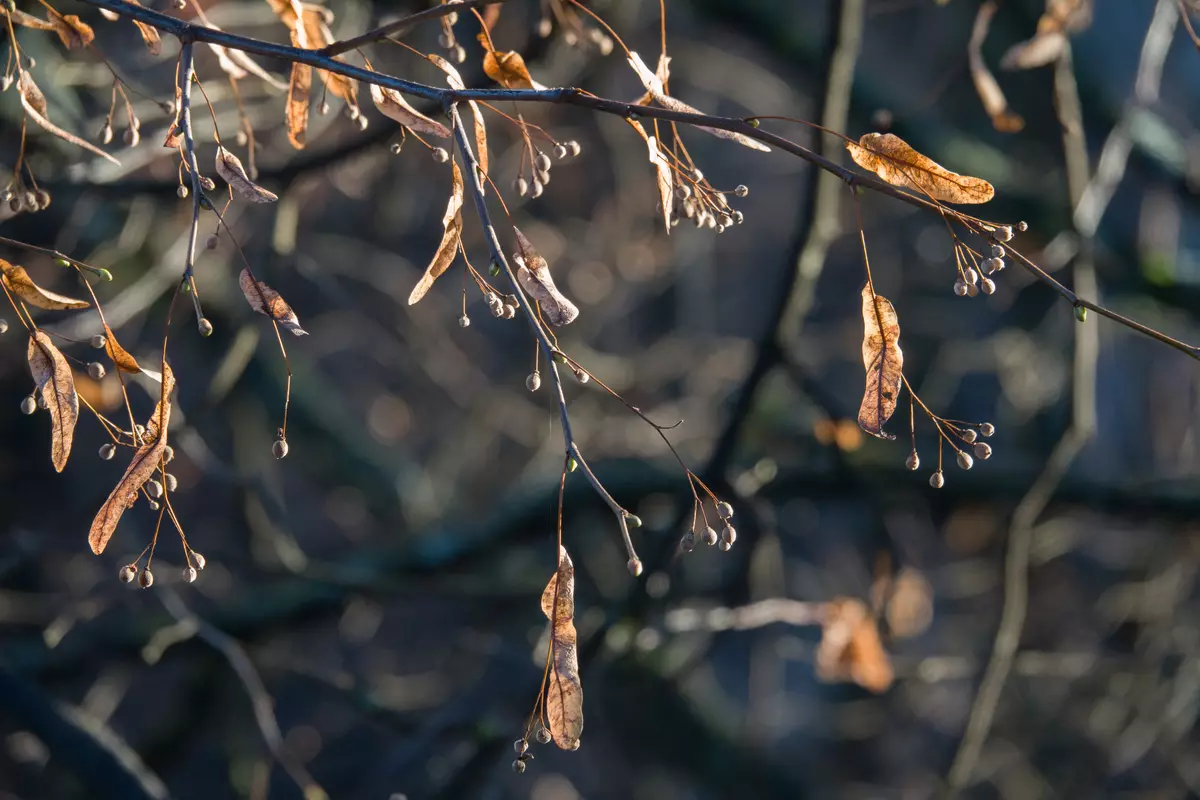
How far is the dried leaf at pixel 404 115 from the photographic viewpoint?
80 centimetres

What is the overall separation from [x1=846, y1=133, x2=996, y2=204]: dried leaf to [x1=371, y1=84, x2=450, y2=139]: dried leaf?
333 millimetres

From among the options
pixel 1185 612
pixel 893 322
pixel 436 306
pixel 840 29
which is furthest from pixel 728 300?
pixel 893 322

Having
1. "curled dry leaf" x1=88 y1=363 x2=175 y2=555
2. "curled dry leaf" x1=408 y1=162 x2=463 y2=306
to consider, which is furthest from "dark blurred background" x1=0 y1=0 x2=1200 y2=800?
"curled dry leaf" x1=408 y1=162 x2=463 y2=306

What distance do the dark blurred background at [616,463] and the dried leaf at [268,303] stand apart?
36.2 inches

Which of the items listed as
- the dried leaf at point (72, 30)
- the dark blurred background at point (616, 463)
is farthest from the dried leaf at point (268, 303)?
the dark blurred background at point (616, 463)

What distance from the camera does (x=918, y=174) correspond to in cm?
76

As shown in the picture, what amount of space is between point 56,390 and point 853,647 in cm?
170

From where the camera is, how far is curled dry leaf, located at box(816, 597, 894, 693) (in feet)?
6.70

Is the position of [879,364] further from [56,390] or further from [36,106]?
[36,106]

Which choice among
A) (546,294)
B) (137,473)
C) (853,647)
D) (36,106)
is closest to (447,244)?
(546,294)

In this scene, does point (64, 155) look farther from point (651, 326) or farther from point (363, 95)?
point (651, 326)

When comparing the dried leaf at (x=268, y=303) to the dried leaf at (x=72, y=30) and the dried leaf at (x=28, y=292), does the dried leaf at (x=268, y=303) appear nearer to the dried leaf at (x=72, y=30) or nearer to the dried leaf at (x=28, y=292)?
the dried leaf at (x=28, y=292)

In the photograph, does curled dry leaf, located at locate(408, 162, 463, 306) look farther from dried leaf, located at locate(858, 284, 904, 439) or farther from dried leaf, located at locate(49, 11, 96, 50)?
dried leaf, located at locate(49, 11, 96, 50)

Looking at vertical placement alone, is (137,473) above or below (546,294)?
below
